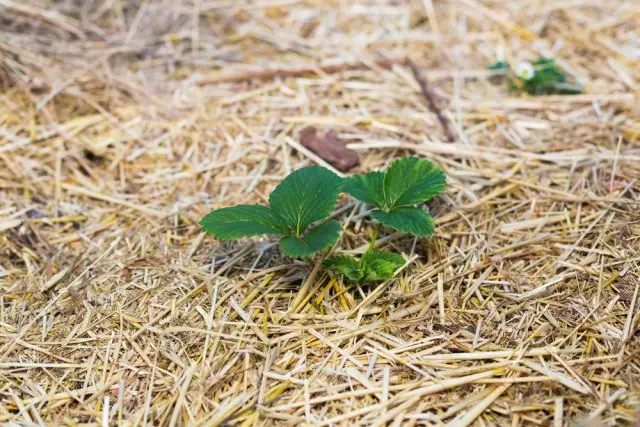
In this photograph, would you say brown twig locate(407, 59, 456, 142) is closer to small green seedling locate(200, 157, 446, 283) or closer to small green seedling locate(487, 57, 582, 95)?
small green seedling locate(487, 57, 582, 95)

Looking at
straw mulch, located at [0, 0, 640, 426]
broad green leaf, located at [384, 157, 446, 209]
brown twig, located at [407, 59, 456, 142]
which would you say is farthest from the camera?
brown twig, located at [407, 59, 456, 142]

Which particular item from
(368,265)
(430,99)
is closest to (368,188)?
(368,265)

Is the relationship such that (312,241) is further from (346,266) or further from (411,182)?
(411,182)

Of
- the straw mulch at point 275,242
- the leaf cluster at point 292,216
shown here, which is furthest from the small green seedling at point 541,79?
the leaf cluster at point 292,216

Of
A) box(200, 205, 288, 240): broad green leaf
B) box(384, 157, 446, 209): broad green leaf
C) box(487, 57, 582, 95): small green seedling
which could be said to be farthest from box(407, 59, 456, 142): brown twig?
box(200, 205, 288, 240): broad green leaf

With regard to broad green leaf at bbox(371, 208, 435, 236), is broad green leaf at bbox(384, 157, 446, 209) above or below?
above

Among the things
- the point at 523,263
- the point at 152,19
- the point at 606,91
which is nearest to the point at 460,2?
the point at 606,91
